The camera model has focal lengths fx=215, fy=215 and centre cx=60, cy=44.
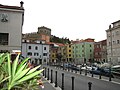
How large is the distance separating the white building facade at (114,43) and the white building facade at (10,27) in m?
39.0

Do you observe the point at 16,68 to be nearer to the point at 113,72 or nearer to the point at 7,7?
the point at 113,72

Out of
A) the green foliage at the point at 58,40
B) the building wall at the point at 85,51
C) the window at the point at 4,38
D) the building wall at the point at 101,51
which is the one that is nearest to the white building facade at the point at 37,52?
the building wall at the point at 85,51

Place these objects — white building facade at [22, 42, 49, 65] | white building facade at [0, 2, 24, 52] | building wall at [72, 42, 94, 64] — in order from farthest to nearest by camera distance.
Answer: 1. building wall at [72, 42, 94, 64]
2. white building facade at [22, 42, 49, 65]
3. white building facade at [0, 2, 24, 52]

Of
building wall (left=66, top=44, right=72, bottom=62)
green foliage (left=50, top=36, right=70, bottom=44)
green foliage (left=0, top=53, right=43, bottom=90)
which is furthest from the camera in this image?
green foliage (left=50, top=36, right=70, bottom=44)

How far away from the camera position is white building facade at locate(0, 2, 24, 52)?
29.7 metres

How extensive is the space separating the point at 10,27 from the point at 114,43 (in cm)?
4271

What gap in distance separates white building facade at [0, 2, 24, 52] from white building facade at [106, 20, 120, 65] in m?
39.0

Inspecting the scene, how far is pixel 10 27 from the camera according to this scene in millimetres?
30062

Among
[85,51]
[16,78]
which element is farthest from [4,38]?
[85,51]

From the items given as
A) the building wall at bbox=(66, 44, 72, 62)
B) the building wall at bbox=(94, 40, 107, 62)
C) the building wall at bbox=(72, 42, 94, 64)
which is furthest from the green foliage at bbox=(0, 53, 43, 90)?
the building wall at bbox=(66, 44, 72, 62)

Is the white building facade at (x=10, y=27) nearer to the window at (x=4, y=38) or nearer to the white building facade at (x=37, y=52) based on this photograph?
the window at (x=4, y=38)

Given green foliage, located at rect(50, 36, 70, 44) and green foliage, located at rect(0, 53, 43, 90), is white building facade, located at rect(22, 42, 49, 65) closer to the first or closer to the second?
green foliage, located at rect(50, 36, 70, 44)

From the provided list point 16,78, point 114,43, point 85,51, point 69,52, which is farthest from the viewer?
point 69,52

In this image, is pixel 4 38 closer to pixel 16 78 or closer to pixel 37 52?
pixel 16 78
